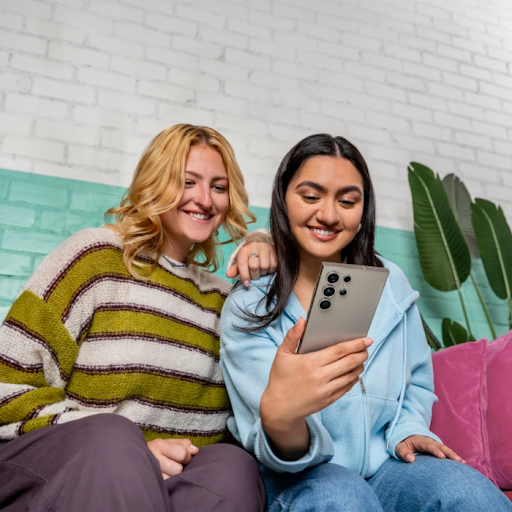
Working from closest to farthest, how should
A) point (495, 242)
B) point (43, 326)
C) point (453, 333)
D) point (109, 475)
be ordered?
point (109, 475)
point (43, 326)
point (453, 333)
point (495, 242)

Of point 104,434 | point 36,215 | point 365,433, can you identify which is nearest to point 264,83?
point 36,215

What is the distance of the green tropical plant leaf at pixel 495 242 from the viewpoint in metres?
2.31

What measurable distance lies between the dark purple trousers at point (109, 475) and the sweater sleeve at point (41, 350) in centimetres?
9

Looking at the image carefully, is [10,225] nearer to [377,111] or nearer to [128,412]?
[128,412]

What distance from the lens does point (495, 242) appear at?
7.58ft

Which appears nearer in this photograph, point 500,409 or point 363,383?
point 363,383

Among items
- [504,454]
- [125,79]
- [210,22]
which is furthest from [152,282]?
[210,22]

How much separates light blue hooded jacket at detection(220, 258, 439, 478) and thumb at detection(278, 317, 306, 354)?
0.16 meters

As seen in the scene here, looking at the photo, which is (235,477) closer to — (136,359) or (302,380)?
(302,380)

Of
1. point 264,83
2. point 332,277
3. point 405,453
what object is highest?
point 264,83

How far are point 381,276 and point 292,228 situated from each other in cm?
42

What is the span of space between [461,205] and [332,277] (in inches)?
73.8

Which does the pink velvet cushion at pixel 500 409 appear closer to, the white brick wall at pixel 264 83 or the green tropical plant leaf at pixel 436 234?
the green tropical plant leaf at pixel 436 234

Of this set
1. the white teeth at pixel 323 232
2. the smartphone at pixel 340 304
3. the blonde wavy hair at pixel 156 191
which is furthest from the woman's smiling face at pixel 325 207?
the smartphone at pixel 340 304
